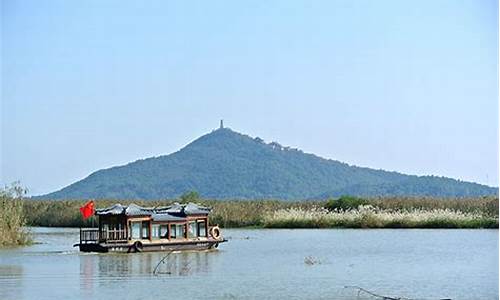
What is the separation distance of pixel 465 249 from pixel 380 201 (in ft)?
47.5

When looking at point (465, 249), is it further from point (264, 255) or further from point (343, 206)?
point (343, 206)

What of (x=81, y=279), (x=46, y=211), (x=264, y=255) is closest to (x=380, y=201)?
(x=46, y=211)

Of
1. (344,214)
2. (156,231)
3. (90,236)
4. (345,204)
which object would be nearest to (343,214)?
(344,214)

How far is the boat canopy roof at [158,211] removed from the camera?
81.0ft

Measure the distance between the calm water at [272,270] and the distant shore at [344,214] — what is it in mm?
4240

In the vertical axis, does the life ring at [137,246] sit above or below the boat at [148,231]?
below

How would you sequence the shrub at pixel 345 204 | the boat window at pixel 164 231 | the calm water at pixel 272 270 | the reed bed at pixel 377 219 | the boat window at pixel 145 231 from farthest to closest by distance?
the shrub at pixel 345 204, the reed bed at pixel 377 219, the boat window at pixel 164 231, the boat window at pixel 145 231, the calm water at pixel 272 270

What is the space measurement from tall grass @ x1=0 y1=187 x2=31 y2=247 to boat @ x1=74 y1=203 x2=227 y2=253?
1.60 metres

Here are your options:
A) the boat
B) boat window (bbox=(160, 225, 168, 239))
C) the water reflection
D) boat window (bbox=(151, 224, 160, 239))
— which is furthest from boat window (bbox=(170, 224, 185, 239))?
the water reflection

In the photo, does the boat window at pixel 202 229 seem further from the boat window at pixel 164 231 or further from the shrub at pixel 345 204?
the shrub at pixel 345 204

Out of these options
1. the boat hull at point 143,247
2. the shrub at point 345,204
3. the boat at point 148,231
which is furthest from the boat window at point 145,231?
the shrub at point 345,204

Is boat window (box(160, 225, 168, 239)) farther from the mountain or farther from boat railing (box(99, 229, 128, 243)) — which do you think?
the mountain

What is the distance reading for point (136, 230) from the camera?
24922 mm

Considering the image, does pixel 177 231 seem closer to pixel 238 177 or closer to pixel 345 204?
pixel 345 204
